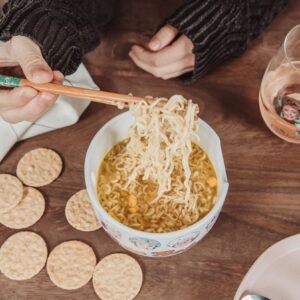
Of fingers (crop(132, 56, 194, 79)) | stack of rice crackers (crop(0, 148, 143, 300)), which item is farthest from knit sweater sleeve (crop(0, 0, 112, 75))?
stack of rice crackers (crop(0, 148, 143, 300))

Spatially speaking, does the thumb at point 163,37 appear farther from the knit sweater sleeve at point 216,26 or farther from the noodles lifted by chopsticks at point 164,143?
the noodles lifted by chopsticks at point 164,143

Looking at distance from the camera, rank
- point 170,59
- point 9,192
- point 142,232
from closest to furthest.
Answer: point 142,232 < point 9,192 < point 170,59

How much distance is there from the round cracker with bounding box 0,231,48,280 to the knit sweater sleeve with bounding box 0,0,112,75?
38cm

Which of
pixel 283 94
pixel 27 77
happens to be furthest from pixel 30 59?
pixel 283 94

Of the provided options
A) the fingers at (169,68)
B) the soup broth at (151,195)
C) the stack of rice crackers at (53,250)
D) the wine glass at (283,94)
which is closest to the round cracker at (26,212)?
the stack of rice crackers at (53,250)

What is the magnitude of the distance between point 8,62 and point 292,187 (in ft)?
2.21

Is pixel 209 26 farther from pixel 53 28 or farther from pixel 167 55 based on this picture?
pixel 53 28

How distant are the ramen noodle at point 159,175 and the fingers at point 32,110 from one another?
6.4 inches

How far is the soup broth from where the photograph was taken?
89 cm

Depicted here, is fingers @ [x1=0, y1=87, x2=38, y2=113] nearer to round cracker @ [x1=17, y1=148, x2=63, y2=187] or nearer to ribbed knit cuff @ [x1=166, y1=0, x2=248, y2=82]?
round cracker @ [x1=17, y1=148, x2=63, y2=187]

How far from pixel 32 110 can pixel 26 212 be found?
22 centimetres

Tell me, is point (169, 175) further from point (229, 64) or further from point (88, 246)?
point (229, 64)

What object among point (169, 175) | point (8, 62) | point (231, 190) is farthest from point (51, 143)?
point (231, 190)

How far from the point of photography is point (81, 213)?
0.98 metres
